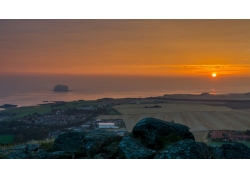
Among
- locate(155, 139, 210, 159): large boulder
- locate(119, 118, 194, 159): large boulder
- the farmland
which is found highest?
the farmland

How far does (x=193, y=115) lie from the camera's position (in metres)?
29.1

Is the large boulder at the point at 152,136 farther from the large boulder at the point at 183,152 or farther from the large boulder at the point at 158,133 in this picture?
the large boulder at the point at 183,152

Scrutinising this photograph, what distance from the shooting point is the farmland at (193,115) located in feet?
80.0

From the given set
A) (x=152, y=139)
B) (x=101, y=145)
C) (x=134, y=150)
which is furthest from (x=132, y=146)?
(x=101, y=145)

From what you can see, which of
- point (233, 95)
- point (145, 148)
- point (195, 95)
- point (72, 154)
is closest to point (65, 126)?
point (72, 154)

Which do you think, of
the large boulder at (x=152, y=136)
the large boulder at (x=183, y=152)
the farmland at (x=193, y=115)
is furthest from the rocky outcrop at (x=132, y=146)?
the farmland at (x=193, y=115)

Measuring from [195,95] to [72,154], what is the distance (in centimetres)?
3248

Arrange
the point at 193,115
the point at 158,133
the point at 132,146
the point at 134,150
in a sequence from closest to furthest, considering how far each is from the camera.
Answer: the point at 134,150
the point at 132,146
the point at 158,133
the point at 193,115

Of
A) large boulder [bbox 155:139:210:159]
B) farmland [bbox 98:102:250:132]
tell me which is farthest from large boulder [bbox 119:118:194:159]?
farmland [bbox 98:102:250:132]

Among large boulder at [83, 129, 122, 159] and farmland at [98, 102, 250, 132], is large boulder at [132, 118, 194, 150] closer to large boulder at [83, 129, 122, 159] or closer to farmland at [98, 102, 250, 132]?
large boulder at [83, 129, 122, 159]

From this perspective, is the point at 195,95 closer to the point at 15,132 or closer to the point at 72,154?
the point at 15,132

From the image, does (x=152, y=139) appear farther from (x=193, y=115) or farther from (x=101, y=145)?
(x=193, y=115)

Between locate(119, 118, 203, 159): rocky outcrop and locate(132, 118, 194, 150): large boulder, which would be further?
locate(132, 118, 194, 150): large boulder

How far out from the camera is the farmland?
2438 centimetres
